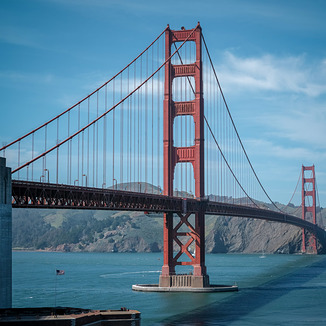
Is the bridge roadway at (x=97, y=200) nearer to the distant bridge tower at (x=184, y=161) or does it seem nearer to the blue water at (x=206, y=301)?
the distant bridge tower at (x=184, y=161)

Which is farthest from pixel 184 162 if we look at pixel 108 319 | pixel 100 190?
pixel 108 319

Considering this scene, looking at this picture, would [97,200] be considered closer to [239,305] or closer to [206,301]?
[206,301]

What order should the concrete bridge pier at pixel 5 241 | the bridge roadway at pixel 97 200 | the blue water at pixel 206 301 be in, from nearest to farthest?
1. the concrete bridge pier at pixel 5 241
2. the bridge roadway at pixel 97 200
3. the blue water at pixel 206 301

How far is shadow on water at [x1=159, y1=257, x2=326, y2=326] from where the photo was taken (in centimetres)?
5141

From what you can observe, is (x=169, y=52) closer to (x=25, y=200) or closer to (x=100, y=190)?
(x=100, y=190)

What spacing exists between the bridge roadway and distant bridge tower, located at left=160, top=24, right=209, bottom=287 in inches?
62.5

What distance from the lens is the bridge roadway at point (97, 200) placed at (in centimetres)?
4675

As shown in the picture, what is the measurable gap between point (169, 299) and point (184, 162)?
14947 millimetres

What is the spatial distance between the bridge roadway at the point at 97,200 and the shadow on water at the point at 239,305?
381 inches

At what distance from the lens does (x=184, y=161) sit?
239 ft

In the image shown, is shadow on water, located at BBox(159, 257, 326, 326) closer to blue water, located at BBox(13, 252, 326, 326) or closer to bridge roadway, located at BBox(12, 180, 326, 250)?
blue water, located at BBox(13, 252, 326, 326)

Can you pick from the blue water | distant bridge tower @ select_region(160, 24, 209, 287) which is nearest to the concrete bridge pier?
the blue water

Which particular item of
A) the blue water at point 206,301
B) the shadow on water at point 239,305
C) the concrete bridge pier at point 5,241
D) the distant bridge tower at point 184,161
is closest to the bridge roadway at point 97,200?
the distant bridge tower at point 184,161

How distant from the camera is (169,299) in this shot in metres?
64.6
